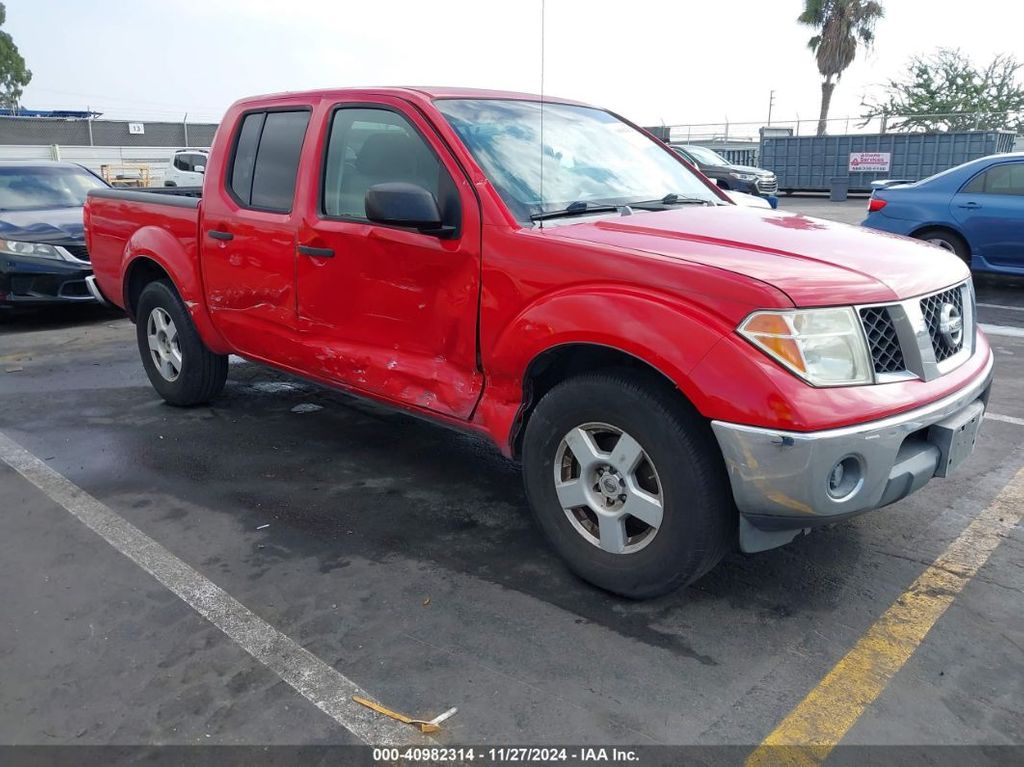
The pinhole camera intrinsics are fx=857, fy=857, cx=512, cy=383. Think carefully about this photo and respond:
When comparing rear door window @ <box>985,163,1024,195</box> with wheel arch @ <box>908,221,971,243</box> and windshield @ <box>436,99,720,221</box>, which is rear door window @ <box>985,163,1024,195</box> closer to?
wheel arch @ <box>908,221,971,243</box>

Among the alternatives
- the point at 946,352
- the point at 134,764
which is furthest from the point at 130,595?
the point at 946,352

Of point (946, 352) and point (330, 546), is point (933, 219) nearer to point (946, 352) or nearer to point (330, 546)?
point (946, 352)

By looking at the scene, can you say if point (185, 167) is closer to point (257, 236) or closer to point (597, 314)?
point (257, 236)

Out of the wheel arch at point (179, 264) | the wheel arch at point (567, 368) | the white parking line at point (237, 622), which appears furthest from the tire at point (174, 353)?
the wheel arch at point (567, 368)

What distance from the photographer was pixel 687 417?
2834 millimetres

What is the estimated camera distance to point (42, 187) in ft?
31.1

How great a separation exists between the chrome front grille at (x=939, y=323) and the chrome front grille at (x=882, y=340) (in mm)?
222

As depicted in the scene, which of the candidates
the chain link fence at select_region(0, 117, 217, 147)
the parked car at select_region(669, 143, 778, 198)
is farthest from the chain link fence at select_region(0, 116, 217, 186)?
the parked car at select_region(669, 143, 778, 198)

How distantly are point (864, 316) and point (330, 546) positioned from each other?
2292 millimetres

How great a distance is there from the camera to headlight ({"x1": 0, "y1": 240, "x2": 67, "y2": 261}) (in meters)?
8.19

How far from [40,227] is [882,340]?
27.0 feet

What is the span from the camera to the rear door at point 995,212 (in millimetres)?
8742

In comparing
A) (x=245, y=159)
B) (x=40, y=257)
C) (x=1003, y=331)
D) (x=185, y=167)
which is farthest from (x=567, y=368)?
(x=185, y=167)

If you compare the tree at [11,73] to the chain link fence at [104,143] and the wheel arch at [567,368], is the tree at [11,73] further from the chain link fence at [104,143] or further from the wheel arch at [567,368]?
the wheel arch at [567,368]
